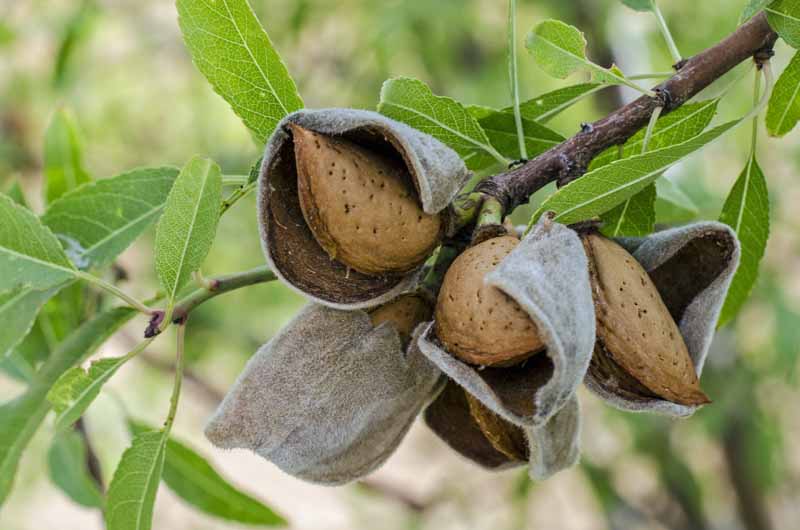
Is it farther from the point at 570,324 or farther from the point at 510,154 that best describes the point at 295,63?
the point at 570,324

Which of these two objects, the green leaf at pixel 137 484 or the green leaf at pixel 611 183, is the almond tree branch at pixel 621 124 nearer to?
the green leaf at pixel 611 183

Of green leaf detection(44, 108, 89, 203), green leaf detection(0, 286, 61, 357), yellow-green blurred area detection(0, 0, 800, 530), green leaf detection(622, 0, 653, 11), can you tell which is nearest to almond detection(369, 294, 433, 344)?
green leaf detection(0, 286, 61, 357)

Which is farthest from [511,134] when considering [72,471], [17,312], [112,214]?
[72,471]

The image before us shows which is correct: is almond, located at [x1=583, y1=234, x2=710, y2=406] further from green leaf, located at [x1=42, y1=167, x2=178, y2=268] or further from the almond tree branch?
green leaf, located at [x1=42, y1=167, x2=178, y2=268]

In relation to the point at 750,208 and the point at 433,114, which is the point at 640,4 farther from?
the point at 433,114

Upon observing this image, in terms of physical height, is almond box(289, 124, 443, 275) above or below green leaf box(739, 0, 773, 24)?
above

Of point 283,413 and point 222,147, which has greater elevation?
point 283,413

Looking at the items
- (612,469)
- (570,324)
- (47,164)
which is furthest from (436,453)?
(570,324)
